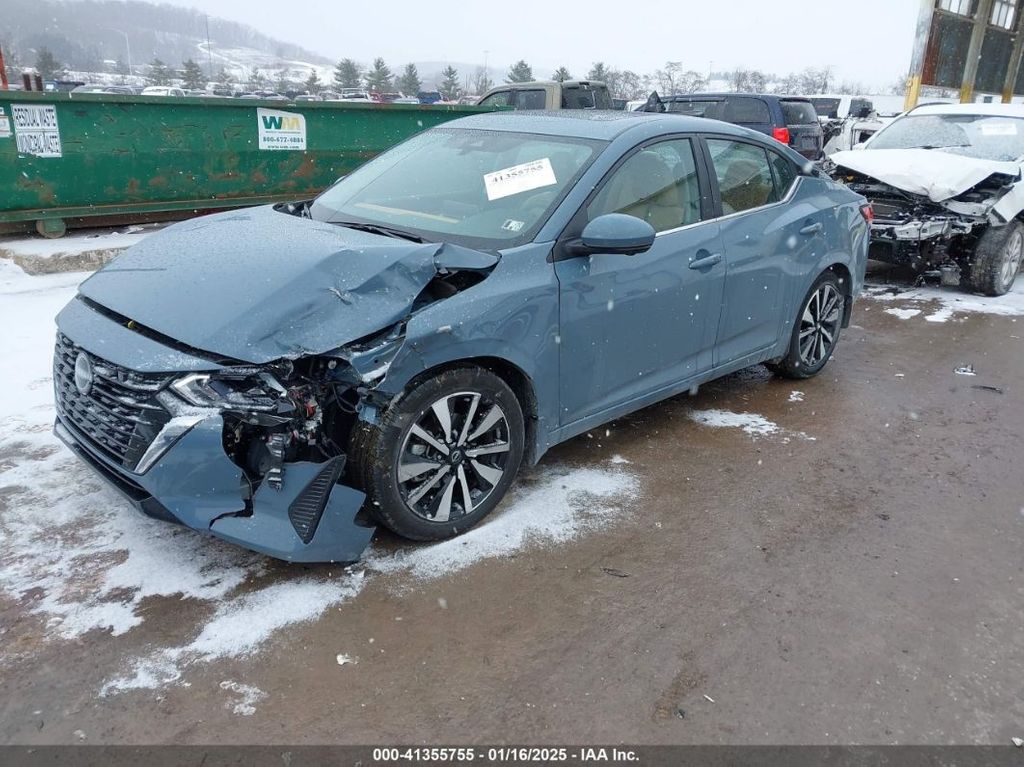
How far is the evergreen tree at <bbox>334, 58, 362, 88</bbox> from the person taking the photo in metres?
89.6

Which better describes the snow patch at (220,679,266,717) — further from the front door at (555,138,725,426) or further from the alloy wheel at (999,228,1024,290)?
the alloy wheel at (999,228,1024,290)

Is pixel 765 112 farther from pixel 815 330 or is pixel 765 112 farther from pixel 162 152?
pixel 162 152

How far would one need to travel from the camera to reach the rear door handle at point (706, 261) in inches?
159

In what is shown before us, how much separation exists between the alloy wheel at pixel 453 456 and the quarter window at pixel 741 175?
1.98 m

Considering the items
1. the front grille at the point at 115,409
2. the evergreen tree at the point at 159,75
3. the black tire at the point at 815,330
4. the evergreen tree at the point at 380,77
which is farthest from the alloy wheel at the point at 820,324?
the evergreen tree at the point at 159,75

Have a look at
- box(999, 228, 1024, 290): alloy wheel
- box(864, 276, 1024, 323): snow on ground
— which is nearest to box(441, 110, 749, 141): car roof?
box(864, 276, 1024, 323): snow on ground

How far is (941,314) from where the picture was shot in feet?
24.7

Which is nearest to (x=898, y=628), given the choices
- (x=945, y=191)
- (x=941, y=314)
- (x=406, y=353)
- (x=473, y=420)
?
(x=473, y=420)

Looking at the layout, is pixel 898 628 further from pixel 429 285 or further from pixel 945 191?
pixel 945 191

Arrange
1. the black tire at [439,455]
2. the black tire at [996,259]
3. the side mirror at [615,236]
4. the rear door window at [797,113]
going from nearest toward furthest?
the black tire at [439,455] → the side mirror at [615,236] → the black tire at [996,259] → the rear door window at [797,113]

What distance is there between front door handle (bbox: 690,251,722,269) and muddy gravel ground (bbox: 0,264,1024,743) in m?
1.03

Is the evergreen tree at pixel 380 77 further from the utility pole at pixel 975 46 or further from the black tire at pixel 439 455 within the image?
the black tire at pixel 439 455

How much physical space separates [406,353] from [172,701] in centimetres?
137
